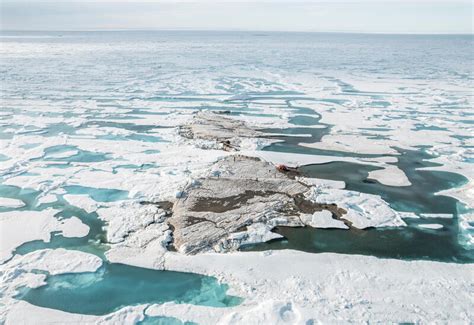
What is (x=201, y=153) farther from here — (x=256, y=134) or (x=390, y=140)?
(x=390, y=140)

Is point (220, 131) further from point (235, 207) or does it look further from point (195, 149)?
point (235, 207)

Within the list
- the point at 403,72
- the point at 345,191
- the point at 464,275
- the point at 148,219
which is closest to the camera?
the point at 464,275

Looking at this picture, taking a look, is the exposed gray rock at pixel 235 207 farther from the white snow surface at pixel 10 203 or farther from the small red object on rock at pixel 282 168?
the white snow surface at pixel 10 203

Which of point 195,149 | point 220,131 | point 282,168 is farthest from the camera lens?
point 220,131

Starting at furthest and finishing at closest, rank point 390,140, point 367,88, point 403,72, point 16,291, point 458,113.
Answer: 1. point 403,72
2. point 367,88
3. point 458,113
4. point 390,140
5. point 16,291

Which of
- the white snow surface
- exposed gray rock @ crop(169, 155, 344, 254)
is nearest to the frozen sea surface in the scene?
the white snow surface

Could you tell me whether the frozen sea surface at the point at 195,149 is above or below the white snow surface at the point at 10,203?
above

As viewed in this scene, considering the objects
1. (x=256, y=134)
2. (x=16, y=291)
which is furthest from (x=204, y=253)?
(x=256, y=134)

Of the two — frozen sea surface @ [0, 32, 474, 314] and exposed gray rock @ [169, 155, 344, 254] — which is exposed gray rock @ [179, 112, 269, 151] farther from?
exposed gray rock @ [169, 155, 344, 254]

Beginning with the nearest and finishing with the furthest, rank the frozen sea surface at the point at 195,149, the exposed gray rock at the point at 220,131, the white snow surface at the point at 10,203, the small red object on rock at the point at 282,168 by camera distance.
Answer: the frozen sea surface at the point at 195,149 → the white snow surface at the point at 10,203 → the small red object on rock at the point at 282,168 → the exposed gray rock at the point at 220,131

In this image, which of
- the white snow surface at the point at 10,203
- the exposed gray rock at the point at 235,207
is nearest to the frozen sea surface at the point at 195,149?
the white snow surface at the point at 10,203

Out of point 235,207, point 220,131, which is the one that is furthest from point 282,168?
point 220,131
